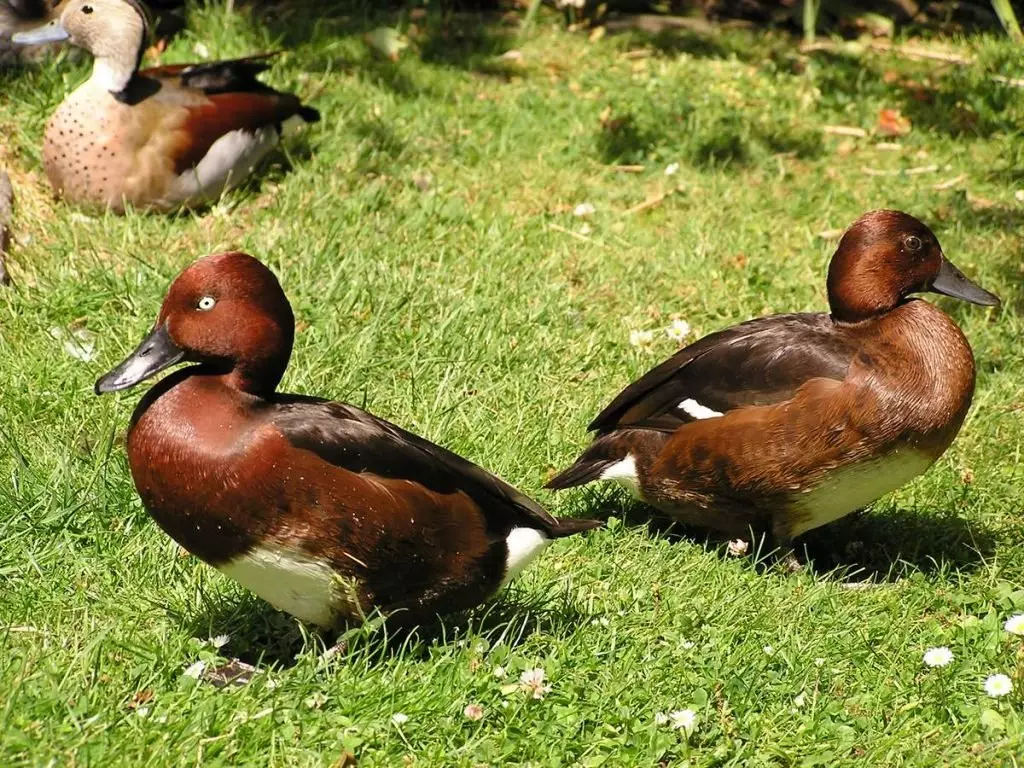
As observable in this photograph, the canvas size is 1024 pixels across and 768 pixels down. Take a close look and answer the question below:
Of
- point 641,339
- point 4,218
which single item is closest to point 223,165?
point 4,218

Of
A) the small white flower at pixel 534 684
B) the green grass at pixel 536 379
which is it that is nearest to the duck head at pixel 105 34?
the green grass at pixel 536 379

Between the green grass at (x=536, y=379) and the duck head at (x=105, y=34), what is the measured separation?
41 cm

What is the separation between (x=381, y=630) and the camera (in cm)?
360

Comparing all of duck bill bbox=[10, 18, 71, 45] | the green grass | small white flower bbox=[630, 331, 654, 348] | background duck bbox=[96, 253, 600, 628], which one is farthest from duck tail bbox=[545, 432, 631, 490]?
duck bill bbox=[10, 18, 71, 45]

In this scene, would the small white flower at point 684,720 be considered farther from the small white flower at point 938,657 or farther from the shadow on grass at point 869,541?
the shadow on grass at point 869,541

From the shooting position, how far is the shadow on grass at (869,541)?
4418 mm

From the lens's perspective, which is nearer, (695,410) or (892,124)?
(695,410)

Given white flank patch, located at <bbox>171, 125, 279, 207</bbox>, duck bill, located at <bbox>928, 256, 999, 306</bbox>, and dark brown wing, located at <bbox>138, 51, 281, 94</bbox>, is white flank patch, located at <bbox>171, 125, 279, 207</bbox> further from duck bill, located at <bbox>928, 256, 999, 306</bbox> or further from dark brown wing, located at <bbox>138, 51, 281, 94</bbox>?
duck bill, located at <bbox>928, 256, 999, 306</bbox>

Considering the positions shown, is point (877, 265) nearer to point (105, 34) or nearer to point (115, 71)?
point (115, 71)

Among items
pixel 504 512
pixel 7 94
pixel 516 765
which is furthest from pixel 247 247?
pixel 516 765

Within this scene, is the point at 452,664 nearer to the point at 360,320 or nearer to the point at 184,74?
the point at 360,320

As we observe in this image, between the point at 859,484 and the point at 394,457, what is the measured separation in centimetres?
157

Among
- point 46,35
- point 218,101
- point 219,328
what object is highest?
point 46,35

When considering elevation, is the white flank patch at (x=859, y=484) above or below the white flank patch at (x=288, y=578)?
below
